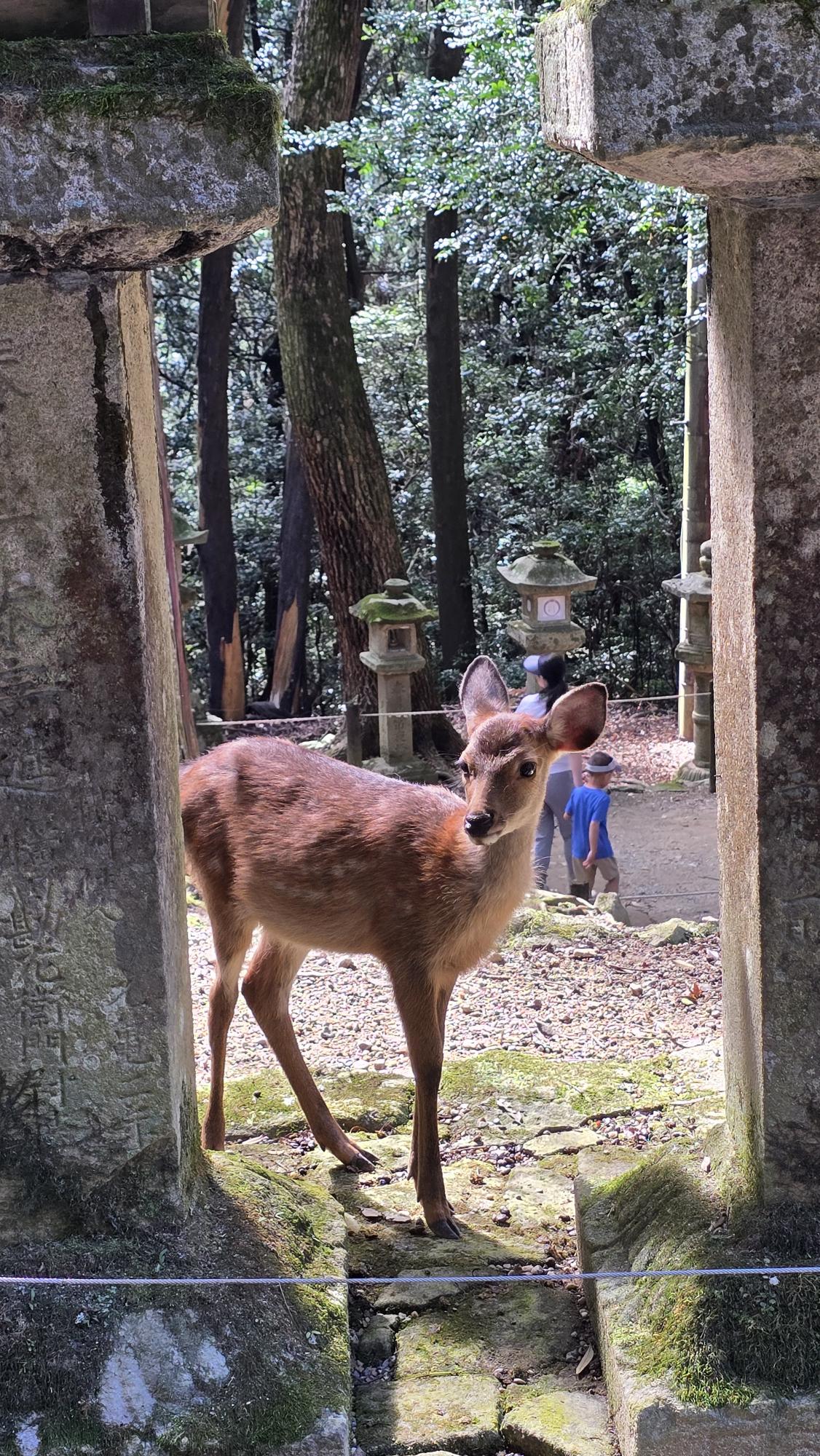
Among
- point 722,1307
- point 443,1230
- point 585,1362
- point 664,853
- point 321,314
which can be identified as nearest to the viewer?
point 722,1307

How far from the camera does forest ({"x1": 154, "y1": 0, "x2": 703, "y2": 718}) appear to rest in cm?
1171

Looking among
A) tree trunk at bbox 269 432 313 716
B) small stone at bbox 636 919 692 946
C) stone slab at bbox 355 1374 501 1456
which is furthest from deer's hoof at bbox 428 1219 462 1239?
tree trunk at bbox 269 432 313 716

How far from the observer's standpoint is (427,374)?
52.3ft

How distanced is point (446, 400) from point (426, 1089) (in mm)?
12200

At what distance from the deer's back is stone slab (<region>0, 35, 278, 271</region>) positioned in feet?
6.92

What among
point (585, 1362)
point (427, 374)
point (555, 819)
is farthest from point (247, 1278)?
point (427, 374)

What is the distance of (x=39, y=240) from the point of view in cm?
267

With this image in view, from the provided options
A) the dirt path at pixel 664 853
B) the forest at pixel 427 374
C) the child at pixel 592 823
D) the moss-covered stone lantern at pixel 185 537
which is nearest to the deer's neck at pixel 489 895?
the child at pixel 592 823

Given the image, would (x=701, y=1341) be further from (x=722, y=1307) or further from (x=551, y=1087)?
(x=551, y=1087)

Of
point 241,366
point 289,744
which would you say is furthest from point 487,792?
point 241,366

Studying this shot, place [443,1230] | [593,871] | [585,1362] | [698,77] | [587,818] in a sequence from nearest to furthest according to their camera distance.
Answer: [698,77] → [585,1362] → [443,1230] → [587,818] → [593,871]

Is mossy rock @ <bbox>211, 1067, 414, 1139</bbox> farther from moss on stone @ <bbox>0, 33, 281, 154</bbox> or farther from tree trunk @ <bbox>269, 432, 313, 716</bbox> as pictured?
tree trunk @ <bbox>269, 432, 313, 716</bbox>

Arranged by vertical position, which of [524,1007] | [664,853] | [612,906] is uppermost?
[524,1007]

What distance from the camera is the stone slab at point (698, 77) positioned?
250cm
